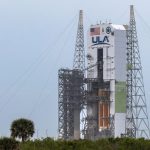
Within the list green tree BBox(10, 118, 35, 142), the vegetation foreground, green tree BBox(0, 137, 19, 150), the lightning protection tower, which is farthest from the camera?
the lightning protection tower

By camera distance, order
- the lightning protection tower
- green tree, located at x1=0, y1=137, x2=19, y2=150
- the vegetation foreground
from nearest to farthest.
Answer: the vegetation foreground → green tree, located at x1=0, y1=137, x2=19, y2=150 → the lightning protection tower

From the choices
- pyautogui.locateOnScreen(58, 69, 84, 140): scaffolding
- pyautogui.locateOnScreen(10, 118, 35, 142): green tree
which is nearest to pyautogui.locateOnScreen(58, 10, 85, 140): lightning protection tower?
pyautogui.locateOnScreen(58, 69, 84, 140): scaffolding

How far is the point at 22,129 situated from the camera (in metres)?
77.2

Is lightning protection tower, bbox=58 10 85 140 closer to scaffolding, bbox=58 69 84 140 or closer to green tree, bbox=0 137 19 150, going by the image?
scaffolding, bbox=58 69 84 140

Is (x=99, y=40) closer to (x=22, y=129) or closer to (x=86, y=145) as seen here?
(x=22, y=129)

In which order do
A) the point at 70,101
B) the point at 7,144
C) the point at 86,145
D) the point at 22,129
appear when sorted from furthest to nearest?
1. the point at 70,101
2. the point at 22,129
3. the point at 7,144
4. the point at 86,145

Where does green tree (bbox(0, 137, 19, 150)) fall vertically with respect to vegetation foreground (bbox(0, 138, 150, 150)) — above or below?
above

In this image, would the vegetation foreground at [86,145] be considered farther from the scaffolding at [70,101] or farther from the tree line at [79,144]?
the scaffolding at [70,101]

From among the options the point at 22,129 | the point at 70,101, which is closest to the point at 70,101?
the point at 70,101

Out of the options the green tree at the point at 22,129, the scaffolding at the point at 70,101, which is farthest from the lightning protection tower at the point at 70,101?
the green tree at the point at 22,129

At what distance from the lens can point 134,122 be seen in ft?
501

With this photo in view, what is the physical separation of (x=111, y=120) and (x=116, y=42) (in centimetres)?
1898

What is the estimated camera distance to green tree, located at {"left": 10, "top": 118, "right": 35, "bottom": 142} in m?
77.2

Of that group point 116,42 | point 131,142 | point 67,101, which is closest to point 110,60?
point 116,42
